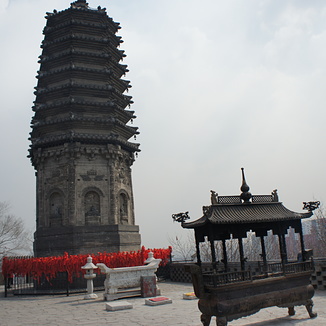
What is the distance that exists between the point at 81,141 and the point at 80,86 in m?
4.43

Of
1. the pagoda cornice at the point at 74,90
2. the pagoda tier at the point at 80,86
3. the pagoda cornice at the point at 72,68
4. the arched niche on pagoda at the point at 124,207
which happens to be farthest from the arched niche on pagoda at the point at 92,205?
the pagoda cornice at the point at 72,68

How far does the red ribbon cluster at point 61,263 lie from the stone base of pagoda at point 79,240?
2.84 meters

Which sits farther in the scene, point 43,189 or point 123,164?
point 123,164

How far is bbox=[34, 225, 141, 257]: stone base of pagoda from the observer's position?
75.9 ft

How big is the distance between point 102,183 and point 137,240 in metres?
5.10

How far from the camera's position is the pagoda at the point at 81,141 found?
24031 mm

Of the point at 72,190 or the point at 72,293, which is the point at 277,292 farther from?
the point at 72,190

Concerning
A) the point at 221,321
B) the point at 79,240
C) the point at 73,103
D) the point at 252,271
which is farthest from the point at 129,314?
the point at 73,103

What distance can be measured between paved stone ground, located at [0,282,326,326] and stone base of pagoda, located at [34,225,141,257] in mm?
6330

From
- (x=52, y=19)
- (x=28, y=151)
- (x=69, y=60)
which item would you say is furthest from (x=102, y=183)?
(x=52, y=19)

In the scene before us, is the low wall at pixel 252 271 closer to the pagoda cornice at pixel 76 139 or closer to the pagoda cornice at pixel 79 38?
the pagoda cornice at pixel 76 139

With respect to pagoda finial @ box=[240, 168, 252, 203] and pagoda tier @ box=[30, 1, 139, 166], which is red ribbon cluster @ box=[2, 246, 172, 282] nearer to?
pagoda tier @ box=[30, 1, 139, 166]

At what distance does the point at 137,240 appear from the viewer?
2612 cm

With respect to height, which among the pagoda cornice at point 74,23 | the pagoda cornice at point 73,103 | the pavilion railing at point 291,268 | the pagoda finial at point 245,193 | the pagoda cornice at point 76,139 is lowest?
the pavilion railing at point 291,268
